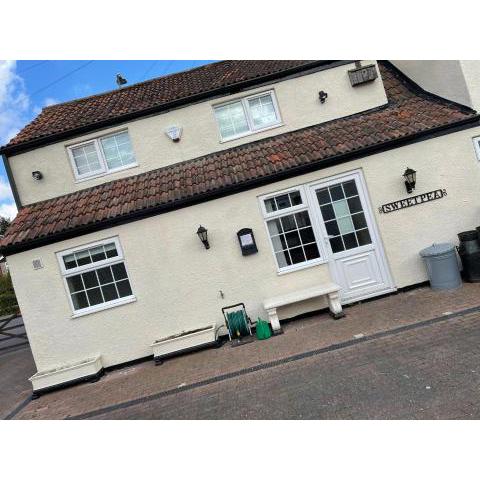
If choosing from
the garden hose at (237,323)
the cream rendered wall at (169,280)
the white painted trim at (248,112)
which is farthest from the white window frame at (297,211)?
the white painted trim at (248,112)

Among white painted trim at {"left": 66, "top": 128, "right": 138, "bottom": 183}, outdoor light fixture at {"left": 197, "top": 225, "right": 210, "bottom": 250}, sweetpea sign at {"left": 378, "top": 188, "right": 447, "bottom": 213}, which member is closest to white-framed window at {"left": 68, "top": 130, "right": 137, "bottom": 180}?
white painted trim at {"left": 66, "top": 128, "right": 138, "bottom": 183}

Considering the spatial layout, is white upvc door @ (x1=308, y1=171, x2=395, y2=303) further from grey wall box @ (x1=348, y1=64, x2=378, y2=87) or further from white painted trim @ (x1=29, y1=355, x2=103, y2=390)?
white painted trim @ (x1=29, y1=355, x2=103, y2=390)

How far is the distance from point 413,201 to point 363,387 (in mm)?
4832

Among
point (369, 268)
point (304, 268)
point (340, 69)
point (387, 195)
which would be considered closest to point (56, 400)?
point (304, 268)

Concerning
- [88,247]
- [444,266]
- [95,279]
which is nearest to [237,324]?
[95,279]

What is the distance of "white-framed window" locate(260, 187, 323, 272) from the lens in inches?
311

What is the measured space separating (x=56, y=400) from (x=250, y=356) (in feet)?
13.1

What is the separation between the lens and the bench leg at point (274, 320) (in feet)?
24.2

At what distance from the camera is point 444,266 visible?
285 inches

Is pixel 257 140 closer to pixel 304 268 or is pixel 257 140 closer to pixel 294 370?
pixel 304 268

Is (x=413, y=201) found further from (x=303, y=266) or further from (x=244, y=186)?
(x=244, y=186)

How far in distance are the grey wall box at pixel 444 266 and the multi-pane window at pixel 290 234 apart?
2.34m

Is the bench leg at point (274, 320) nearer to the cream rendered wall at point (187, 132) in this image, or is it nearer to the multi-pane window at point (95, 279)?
the multi-pane window at point (95, 279)

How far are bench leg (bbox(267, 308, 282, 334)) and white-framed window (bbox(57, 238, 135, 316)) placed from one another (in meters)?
3.19
